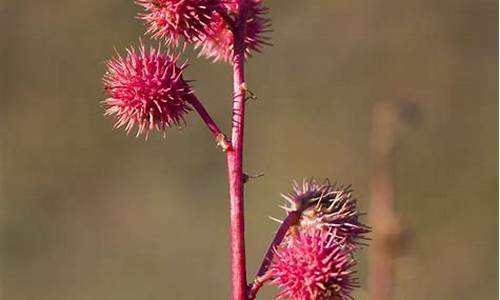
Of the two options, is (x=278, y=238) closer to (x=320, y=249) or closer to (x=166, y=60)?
(x=320, y=249)

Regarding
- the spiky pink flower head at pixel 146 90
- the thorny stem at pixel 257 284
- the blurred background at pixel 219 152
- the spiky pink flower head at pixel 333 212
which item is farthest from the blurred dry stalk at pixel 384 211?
the blurred background at pixel 219 152

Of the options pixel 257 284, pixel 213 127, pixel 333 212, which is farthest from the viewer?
pixel 333 212

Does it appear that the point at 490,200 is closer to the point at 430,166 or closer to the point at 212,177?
the point at 430,166

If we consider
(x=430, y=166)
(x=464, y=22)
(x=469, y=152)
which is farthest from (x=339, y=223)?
(x=464, y=22)

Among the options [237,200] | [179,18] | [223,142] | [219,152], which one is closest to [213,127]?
[223,142]

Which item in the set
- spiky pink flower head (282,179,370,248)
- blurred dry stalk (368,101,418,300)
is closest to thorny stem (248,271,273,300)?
spiky pink flower head (282,179,370,248)

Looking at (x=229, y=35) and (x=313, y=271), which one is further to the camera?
(x=229, y=35)

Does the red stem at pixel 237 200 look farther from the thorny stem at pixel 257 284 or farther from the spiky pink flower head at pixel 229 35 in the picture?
the spiky pink flower head at pixel 229 35

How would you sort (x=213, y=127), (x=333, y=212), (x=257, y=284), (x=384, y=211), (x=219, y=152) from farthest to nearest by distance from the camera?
1. (x=219, y=152)
2. (x=384, y=211)
3. (x=333, y=212)
4. (x=213, y=127)
5. (x=257, y=284)
